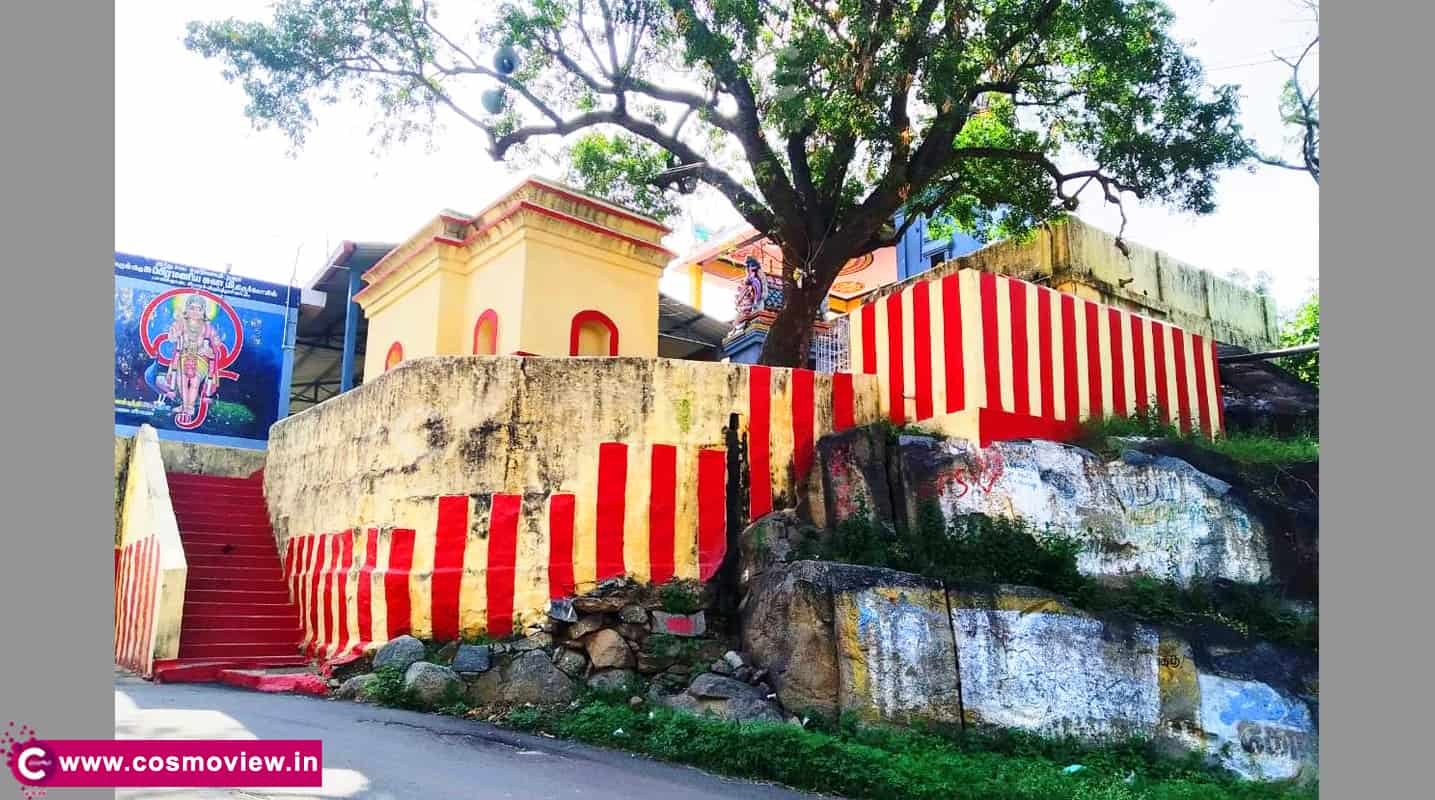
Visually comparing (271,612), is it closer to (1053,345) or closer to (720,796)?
(720,796)

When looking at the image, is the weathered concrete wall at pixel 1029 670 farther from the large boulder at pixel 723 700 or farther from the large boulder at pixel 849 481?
the large boulder at pixel 849 481

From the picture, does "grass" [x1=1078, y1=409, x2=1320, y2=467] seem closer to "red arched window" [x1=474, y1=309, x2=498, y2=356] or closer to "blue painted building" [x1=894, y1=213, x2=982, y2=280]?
"red arched window" [x1=474, y1=309, x2=498, y2=356]

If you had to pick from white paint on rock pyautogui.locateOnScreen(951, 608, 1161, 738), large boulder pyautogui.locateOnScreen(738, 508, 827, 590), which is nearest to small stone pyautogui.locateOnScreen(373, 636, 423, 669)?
large boulder pyautogui.locateOnScreen(738, 508, 827, 590)

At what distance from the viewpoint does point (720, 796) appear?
6719 millimetres

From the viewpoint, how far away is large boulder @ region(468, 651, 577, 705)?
29.8 feet

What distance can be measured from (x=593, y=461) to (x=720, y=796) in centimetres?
428

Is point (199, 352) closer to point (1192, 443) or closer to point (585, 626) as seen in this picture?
point (585, 626)

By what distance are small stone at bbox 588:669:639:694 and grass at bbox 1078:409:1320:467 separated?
16.9 ft

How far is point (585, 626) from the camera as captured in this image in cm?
961

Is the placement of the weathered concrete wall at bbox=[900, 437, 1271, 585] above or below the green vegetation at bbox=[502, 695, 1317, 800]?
above

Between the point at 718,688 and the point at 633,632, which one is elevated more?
the point at 633,632

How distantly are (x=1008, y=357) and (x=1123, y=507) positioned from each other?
1.88m

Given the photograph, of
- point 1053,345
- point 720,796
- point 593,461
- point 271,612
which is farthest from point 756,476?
point 271,612

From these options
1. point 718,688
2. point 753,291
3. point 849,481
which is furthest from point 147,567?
point 753,291
